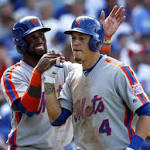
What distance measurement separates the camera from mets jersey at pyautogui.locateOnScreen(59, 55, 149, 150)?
402cm

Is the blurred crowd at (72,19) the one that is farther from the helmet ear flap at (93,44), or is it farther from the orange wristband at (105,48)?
the helmet ear flap at (93,44)

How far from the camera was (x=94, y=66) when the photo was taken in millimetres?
4281

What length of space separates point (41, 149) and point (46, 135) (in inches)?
6.4

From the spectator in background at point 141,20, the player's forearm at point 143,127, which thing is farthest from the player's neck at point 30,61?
the spectator in background at point 141,20

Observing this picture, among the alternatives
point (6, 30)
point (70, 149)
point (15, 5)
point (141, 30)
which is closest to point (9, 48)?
point (6, 30)

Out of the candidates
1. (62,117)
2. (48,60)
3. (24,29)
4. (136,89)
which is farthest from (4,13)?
→ (136,89)

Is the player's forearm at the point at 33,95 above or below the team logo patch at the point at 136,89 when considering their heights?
below

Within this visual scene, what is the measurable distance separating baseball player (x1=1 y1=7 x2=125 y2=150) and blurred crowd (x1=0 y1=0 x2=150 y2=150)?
3.65 metres

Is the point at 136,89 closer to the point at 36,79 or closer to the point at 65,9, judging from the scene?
the point at 36,79

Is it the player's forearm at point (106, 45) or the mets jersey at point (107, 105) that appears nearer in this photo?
the mets jersey at point (107, 105)

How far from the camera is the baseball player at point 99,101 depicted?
3990 mm

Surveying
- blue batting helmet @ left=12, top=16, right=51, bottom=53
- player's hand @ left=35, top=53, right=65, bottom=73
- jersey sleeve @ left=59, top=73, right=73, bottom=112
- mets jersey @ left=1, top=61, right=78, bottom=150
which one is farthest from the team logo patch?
blue batting helmet @ left=12, top=16, right=51, bottom=53

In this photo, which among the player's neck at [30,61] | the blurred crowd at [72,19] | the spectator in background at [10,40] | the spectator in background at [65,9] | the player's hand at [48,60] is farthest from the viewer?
the spectator in background at [65,9]

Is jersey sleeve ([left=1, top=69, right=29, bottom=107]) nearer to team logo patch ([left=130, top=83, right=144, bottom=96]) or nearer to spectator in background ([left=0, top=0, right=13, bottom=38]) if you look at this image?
team logo patch ([left=130, top=83, right=144, bottom=96])
